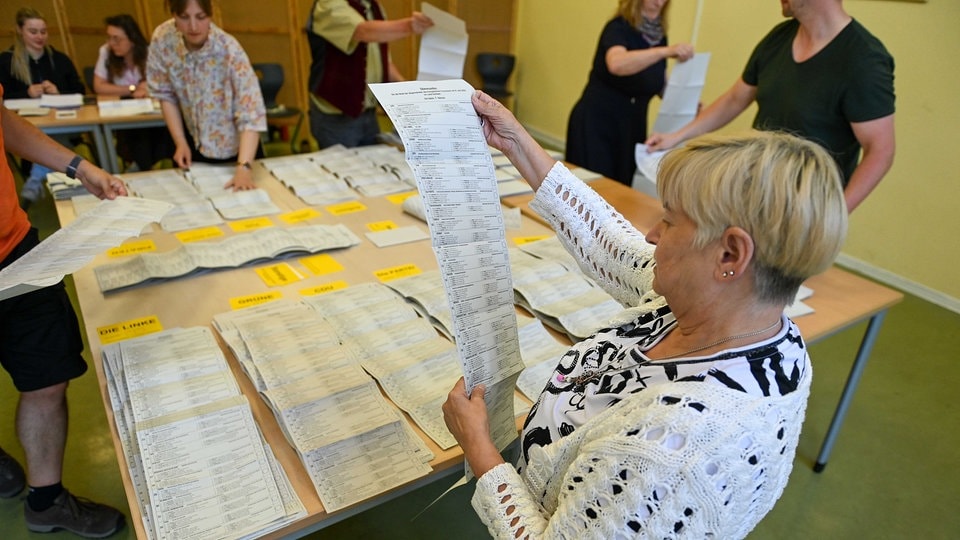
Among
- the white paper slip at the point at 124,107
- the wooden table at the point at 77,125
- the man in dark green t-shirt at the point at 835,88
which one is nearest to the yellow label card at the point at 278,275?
the man in dark green t-shirt at the point at 835,88

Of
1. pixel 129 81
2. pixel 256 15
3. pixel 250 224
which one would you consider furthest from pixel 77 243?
pixel 256 15

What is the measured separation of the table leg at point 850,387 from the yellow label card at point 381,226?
63.3 inches

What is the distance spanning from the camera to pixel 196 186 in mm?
2262

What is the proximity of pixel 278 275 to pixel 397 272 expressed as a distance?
0.34 m

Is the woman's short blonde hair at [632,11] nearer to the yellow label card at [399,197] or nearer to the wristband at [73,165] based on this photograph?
the yellow label card at [399,197]

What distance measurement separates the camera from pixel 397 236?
1937 mm

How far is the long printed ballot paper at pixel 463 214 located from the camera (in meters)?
0.93

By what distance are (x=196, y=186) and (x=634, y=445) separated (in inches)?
82.5

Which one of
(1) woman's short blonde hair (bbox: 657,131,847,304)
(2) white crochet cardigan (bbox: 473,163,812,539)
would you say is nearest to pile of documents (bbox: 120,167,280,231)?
(2) white crochet cardigan (bbox: 473,163,812,539)

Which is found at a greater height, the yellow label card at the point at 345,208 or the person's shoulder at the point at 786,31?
the person's shoulder at the point at 786,31

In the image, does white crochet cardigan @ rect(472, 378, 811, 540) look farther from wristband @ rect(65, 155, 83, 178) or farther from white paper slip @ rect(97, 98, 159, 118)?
white paper slip @ rect(97, 98, 159, 118)

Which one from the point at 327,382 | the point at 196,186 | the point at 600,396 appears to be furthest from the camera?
the point at 196,186

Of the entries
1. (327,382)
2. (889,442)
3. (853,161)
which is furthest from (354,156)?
(889,442)

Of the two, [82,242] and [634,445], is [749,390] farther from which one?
[82,242]
